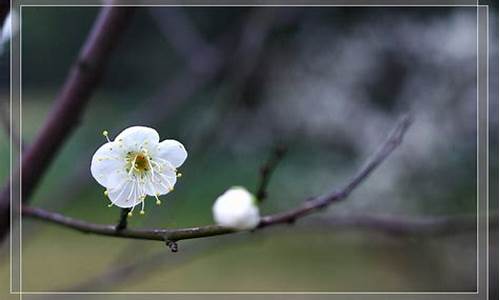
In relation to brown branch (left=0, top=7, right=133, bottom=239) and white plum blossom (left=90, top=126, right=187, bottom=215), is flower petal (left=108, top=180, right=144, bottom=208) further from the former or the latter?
brown branch (left=0, top=7, right=133, bottom=239)

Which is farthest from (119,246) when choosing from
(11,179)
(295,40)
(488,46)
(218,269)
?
(488,46)

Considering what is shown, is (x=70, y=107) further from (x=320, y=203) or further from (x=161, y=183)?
(x=320, y=203)

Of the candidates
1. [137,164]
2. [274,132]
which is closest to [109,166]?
[137,164]

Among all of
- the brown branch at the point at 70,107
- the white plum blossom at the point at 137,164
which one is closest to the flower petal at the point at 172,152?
the white plum blossom at the point at 137,164

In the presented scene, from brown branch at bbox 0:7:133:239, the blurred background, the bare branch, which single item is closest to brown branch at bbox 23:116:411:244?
the bare branch

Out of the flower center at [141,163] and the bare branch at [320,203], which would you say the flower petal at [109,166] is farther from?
the bare branch at [320,203]

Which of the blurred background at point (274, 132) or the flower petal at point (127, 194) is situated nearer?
the flower petal at point (127, 194)
